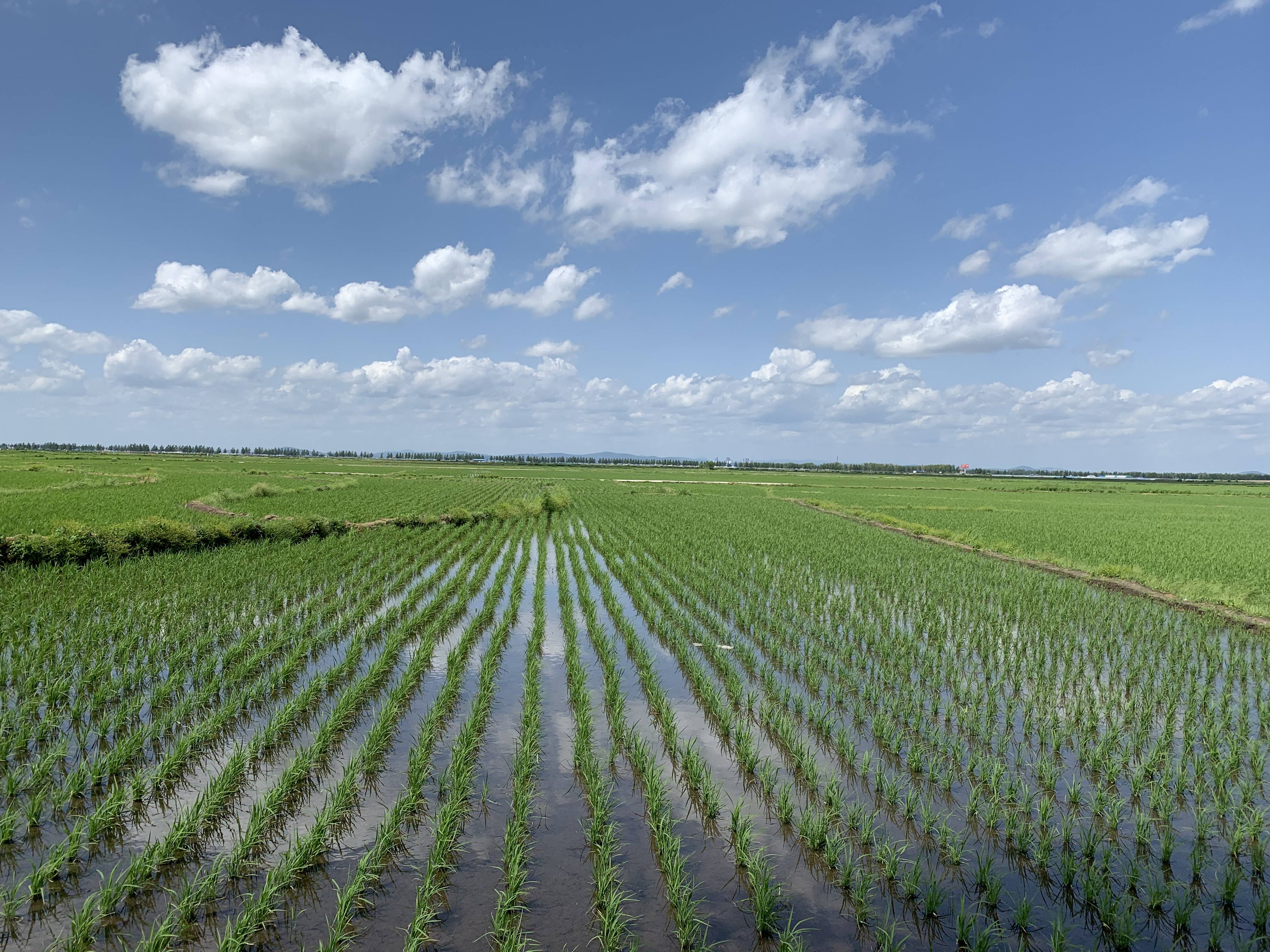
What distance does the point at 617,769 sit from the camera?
5410 millimetres

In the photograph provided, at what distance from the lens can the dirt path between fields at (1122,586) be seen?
10.8 metres

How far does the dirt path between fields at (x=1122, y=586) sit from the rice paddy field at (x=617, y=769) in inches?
21.5

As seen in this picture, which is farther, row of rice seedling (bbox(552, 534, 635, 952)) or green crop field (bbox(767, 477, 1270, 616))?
green crop field (bbox(767, 477, 1270, 616))

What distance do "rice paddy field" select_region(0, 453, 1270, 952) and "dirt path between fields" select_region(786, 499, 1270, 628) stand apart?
0.55 meters

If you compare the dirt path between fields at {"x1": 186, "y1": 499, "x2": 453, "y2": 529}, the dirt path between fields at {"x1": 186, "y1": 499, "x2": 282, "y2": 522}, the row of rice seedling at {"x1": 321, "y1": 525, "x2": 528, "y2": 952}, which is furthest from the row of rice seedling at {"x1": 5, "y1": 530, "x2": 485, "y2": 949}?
the dirt path between fields at {"x1": 186, "y1": 499, "x2": 453, "y2": 529}

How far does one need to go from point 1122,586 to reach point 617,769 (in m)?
13.5

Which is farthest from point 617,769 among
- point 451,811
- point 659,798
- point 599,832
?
point 451,811

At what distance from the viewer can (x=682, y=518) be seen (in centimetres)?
2714

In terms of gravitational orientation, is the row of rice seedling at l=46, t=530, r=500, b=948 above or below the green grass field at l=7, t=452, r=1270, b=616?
below

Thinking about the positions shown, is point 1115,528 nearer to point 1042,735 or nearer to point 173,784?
point 1042,735

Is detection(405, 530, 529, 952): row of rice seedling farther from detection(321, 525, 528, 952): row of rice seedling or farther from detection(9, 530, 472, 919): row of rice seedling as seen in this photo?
detection(9, 530, 472, 919): row of rice seedling

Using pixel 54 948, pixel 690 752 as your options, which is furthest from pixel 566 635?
pixel 54 948

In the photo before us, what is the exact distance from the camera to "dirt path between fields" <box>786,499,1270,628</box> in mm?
10773

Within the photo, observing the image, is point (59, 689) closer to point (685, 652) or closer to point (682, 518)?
point (685, 652)
